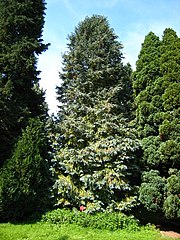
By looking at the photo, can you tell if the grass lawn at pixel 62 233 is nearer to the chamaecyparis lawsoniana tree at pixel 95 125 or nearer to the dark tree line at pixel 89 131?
the dark tree line at pixel 89 131

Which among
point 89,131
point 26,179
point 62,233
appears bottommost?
point 62,233

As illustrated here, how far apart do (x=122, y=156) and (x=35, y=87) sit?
17.6 ft

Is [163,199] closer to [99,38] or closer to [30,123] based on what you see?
[30,123]

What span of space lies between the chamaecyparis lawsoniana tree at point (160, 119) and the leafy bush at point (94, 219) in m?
0.97

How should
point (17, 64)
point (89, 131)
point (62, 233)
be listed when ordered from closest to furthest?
1. point (62, 233)
2. point (17, 64)
3. point (89, 131)

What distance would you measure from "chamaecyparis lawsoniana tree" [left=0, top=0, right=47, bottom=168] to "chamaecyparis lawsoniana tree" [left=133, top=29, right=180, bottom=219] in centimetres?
457

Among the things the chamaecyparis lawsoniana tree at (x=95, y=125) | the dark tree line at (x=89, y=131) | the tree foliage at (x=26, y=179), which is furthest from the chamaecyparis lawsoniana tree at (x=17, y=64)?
the chamaecyparis lawsoniana tree at (x=95, y=125)

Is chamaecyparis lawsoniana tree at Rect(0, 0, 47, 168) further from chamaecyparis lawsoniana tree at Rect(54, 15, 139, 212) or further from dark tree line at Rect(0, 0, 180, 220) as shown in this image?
chamaecyparis lawsoniana tree at Rect(54, 15, 139, 212)

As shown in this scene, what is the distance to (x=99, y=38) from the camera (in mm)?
13133

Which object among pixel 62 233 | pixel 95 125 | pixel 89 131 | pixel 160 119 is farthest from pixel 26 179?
pixel 160 119

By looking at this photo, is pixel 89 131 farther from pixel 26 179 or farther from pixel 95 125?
pixel 26 179

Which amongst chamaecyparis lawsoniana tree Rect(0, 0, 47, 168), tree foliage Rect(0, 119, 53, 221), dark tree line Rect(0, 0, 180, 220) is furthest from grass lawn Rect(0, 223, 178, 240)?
chamaecyparis lawsoniana tree Rect(0, 0, 47, 168)

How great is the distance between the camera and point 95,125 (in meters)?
11.7

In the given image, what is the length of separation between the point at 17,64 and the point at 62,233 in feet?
21.3
